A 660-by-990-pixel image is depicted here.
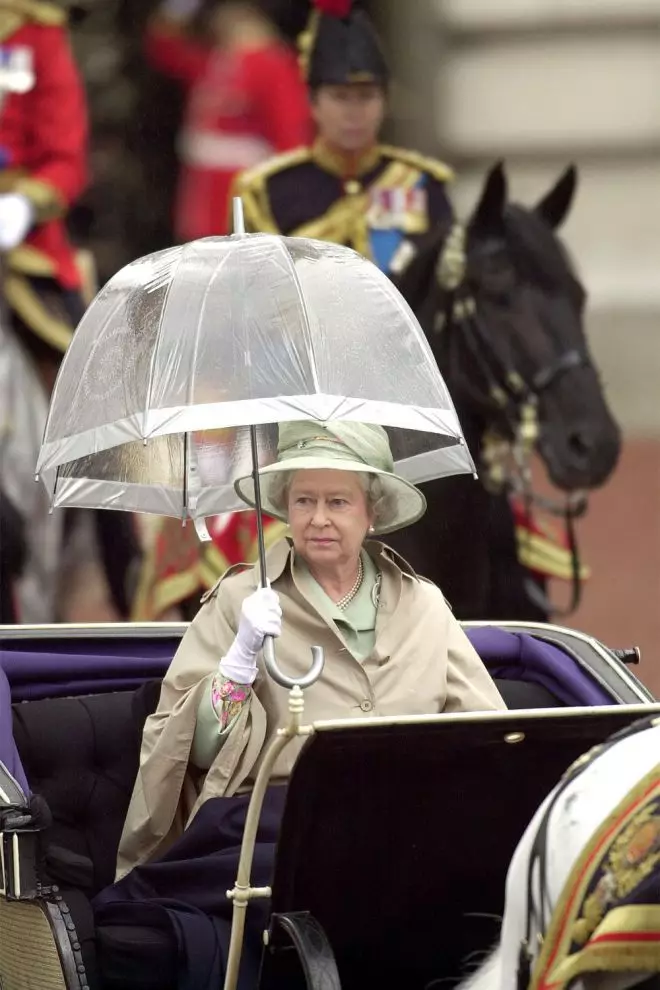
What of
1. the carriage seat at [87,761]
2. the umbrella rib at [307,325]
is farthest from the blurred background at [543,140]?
the umbrella rib at [307,325]

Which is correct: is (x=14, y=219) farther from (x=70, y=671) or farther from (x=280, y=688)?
(x=280, y=688)

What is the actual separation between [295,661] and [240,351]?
56 centimetres

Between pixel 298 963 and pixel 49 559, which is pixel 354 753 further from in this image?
pixel 49 559

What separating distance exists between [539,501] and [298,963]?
335 centimetres

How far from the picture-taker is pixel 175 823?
10.4 ft

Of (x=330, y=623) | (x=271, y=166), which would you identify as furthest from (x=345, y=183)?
(x=330, y=623)

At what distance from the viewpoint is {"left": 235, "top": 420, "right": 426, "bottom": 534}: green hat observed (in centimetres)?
311

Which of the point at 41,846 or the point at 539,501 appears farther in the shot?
the point at 539,501

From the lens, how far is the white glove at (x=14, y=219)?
608 cm

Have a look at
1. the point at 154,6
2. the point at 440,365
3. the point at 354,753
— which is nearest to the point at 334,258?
the point at 354,753

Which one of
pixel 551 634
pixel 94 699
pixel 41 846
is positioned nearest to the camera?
pixel 41 846

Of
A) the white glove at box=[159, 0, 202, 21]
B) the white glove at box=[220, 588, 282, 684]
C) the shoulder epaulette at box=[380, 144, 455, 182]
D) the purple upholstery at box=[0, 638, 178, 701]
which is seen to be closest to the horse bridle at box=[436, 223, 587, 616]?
the shoulder epaulette at box=[380, 144, 455, 182]

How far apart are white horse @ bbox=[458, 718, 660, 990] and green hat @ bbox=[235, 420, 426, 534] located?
1.00 metres

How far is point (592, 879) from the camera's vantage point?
6.52ft
